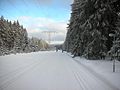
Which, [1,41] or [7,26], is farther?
[7,26]

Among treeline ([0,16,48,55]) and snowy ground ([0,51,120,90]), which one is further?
treeline ([0,16,48,55])

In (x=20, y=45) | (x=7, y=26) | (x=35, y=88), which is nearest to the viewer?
(x=35, y=88)

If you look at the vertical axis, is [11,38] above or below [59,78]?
above

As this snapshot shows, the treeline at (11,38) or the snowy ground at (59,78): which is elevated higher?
the treeline at (11,38)

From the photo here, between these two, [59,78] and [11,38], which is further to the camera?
[11,38]

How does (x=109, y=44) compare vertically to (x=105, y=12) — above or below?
below

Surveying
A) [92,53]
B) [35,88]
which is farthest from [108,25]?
[35,88]

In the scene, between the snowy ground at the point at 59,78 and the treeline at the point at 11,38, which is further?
the treeline at the point at 11,38

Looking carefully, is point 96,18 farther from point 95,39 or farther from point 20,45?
point 20,45

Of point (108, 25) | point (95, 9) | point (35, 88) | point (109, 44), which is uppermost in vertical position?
point (95, 9)

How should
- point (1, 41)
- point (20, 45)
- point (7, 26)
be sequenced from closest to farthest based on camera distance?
1. point (1, 41)
2. point (7, 26)
3. point (20, 45)

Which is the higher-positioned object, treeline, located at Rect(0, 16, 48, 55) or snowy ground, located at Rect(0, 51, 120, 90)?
treeline, located at Rect(0, 16, 48, 55)

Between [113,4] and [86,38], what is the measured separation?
16.6ft

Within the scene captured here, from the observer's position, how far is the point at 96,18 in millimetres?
27656
